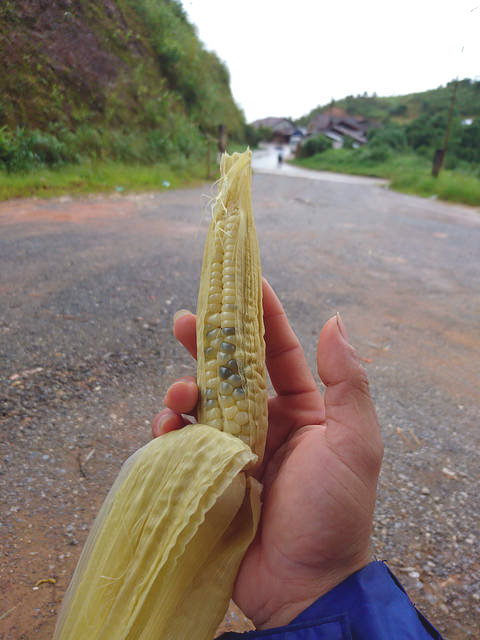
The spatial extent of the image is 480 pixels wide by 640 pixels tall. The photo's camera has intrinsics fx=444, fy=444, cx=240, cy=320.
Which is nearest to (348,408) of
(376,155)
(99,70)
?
(99,70)

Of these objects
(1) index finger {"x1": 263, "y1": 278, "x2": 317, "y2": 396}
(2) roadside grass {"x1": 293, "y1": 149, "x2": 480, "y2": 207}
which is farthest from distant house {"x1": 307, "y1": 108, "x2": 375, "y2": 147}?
(1) index finger {"x1": 263, "y1": 278, "x2": 317, "y2": 396}

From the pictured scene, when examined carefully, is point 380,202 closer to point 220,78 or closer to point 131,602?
point 131,602

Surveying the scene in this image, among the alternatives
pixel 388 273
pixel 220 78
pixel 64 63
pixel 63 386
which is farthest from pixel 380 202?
pixel 220 78

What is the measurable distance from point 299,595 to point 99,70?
16.5m

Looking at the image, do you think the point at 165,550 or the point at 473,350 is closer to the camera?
the point at 165,550

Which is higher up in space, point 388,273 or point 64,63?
point 64,63

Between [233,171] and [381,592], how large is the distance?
4.81 ft

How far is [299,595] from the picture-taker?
4.45 feet

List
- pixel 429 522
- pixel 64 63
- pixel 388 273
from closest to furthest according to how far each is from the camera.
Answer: pixel 429 522 < pixel 388 273 < pixel 64 63

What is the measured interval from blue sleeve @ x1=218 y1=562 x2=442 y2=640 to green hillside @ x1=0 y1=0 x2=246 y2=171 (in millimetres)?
10272

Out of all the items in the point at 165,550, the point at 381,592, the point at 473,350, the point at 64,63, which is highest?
the point at 64,63

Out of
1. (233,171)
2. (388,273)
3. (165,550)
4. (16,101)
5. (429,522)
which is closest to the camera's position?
(165,550)

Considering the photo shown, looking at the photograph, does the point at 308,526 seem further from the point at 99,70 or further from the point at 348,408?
the point at 99,70

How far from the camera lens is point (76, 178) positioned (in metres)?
9.86
